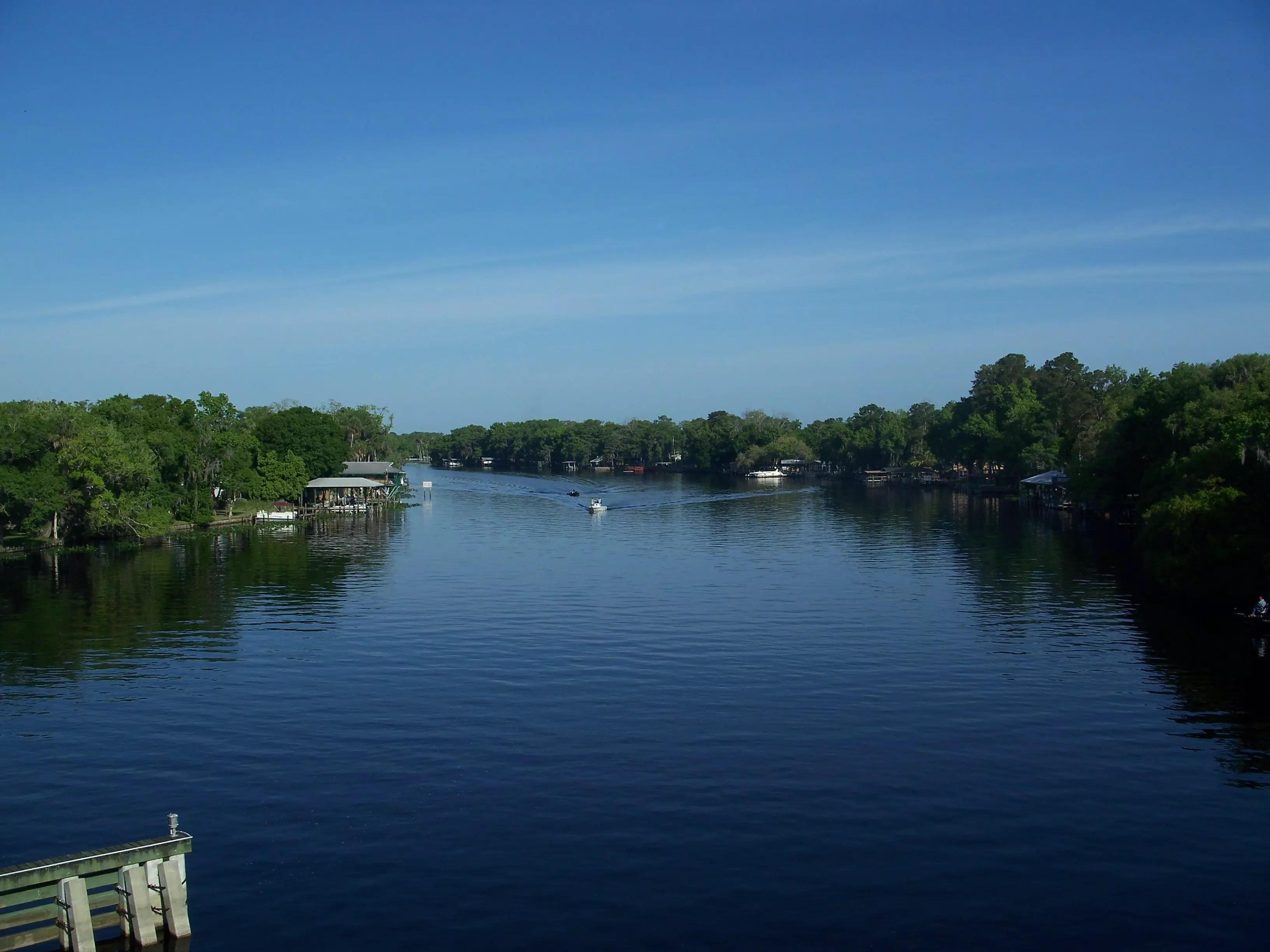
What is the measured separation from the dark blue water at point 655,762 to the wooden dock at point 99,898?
93cm

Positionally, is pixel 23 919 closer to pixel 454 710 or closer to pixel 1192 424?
pixel 454 710

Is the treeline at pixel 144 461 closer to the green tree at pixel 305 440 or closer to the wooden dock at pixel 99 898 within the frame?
the green tree at pixel 305 440

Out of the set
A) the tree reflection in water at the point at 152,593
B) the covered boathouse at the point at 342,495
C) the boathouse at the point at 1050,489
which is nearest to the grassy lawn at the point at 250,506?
the covered boathouse at the point at 342,495

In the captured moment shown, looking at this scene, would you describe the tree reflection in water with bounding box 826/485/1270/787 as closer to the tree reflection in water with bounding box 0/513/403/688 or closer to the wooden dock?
the wooden dock

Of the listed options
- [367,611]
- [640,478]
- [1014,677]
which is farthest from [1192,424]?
[640,478]

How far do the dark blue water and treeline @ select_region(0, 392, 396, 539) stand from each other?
63.3 feet

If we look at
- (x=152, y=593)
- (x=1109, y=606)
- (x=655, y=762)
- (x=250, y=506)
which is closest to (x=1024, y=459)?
(x=1109, y=606)

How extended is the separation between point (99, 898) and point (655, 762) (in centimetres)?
1260

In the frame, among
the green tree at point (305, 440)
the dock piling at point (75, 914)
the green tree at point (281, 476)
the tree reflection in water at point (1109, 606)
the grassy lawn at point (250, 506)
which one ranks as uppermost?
the green tree at point (305, 440)

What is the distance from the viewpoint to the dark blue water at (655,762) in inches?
702

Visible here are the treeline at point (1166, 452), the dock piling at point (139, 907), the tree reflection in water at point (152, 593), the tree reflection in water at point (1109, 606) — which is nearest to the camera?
the dock piling at point (139, 907)

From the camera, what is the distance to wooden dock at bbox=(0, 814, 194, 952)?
51.0 feet

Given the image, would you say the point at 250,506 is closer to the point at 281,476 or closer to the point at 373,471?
the point at 281,476

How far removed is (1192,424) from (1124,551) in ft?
39.6
